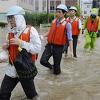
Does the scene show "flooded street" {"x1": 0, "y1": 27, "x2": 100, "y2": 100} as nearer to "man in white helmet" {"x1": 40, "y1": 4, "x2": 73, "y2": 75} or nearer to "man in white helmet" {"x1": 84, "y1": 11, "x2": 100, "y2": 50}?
"man in white helmet" {"x1": 40, "y1": 4, "x2": 73, "y2": 75}

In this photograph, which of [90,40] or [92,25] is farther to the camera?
[90,40]

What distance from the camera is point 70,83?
9055mm

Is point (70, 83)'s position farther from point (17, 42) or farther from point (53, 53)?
point (17, 42)

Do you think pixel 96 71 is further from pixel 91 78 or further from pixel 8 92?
pixel 8 92

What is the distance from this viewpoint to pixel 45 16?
55062mm

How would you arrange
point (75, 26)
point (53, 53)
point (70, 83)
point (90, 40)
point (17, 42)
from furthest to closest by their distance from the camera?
point (90, 40) → point (75, 26) → point (53, 53) → point (70, 83) → point (17, 42)

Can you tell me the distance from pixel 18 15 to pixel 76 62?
6763 millimetres

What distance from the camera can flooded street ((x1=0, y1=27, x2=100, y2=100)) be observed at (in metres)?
7.77

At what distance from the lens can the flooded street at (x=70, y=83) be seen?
7.77 metres

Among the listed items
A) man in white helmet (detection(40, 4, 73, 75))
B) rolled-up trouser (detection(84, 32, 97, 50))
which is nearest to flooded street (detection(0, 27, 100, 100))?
man in white helmet (detection(40, 4, 73, 75))

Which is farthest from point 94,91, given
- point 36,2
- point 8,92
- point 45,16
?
point 36,2

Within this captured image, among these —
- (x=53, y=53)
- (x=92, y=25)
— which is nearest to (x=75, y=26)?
(x=92, y=25)

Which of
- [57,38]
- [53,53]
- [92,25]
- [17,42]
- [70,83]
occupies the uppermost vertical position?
[17,42]

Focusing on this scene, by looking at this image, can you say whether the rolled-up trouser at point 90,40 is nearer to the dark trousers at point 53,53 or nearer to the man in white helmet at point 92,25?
the man in white helmet at point 92,25
